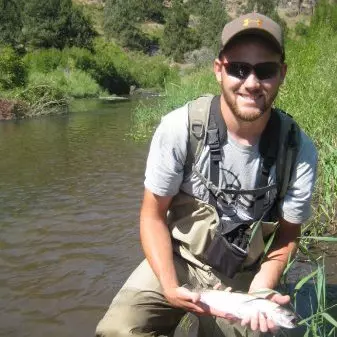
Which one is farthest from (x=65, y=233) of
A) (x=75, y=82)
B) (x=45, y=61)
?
(x=45, y=61)

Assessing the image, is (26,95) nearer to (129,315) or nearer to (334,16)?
(334,16)

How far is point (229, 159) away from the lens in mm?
2773

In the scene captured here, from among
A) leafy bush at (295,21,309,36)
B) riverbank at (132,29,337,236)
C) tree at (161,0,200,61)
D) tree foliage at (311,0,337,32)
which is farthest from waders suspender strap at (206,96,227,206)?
tree at (161,0,200,61)

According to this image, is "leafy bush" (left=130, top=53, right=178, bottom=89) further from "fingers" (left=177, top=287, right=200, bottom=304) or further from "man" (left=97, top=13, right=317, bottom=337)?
"fingers" (left=177, top=287, right=200, bottom=304)

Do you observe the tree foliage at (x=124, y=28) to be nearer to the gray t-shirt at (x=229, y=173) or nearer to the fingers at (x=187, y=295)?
the gray t-shirt at (x=229, y=173)

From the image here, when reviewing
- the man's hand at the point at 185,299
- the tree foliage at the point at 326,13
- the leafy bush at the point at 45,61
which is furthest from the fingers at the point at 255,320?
the leafy bush at the point at 45,61

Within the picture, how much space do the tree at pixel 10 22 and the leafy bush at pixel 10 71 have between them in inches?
744

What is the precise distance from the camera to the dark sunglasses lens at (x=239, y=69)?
8.70ft

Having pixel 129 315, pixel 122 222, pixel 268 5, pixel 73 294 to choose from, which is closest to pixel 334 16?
pixel 122 222

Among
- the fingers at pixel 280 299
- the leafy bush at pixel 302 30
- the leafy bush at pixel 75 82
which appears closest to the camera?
the fingers at pixel 280 299

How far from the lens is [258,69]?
8.68 feet

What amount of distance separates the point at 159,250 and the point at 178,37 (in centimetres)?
7340

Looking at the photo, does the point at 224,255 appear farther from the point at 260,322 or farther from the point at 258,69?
the point at 258,69

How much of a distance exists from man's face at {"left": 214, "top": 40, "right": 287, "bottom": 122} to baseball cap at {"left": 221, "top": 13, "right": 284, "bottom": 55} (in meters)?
0.05
